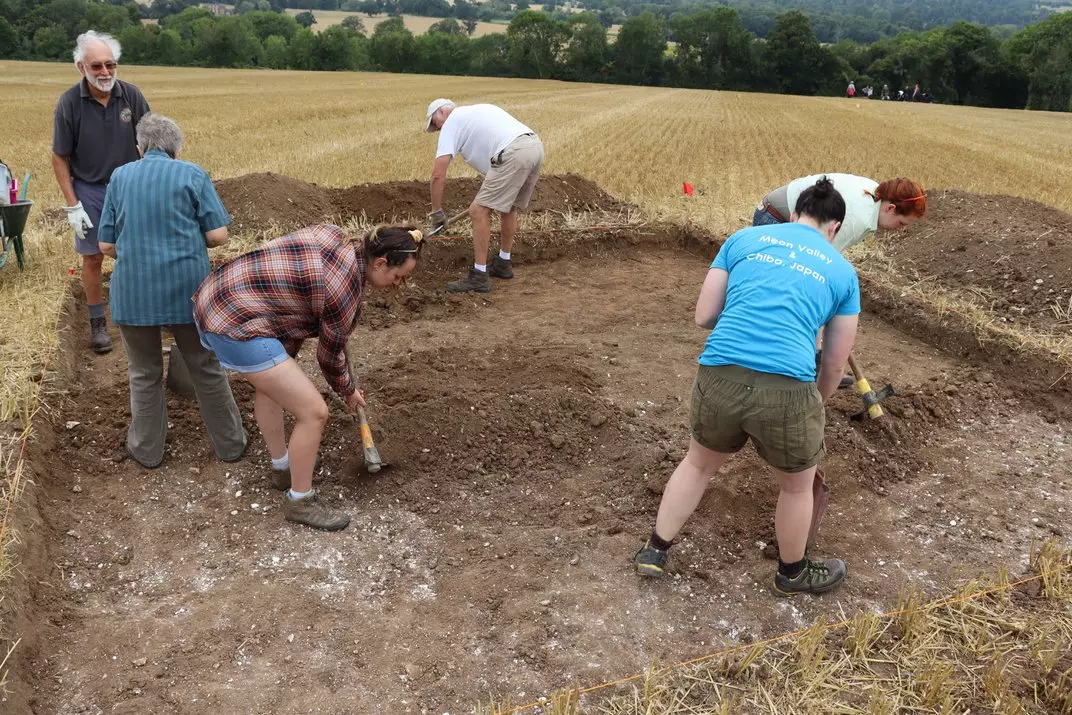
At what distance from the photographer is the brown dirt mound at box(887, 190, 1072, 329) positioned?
21.1ft

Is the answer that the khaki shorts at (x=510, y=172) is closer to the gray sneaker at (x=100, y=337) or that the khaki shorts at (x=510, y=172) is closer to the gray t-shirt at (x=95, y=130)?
the gray t-shirt at (x=95, y=130)

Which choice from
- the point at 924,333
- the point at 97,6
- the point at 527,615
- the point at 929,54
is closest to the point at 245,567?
the point at 527,615

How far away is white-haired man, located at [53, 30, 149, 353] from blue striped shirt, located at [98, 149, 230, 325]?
1075 millimetres

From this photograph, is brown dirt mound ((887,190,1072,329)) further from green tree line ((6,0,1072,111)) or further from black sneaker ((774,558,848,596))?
green tree line ((6,0,1072,111))

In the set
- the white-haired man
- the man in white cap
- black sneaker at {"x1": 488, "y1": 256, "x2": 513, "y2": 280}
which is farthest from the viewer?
black sneaker at {"x1": 488, "y1": 256, "x2": 513, "y2": 280}

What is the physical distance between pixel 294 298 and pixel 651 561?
1858 millimetres

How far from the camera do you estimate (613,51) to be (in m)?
56.4

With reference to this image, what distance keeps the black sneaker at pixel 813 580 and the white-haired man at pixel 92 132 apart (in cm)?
410

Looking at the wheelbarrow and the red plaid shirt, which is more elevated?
the red plaid shirt

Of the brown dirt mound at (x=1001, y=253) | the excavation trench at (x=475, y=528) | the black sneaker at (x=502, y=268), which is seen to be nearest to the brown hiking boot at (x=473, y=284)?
the black sneaker at (x=502, y=268)

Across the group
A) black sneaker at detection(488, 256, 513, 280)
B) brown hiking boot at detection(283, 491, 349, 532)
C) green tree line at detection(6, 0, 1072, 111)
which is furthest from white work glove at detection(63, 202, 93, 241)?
green tree line at detection(6, 0, 1072, 111)

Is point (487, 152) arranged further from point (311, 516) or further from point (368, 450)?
point (311, 516)

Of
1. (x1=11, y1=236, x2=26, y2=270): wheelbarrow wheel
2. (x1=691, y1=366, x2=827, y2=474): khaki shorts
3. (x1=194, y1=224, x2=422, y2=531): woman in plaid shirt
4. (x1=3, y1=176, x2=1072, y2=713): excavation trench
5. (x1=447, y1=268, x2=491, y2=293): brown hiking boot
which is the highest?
(x1=194, y1=224, x2=422, y2=531): woman in plaid shirt

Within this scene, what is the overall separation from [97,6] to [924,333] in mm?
70663
